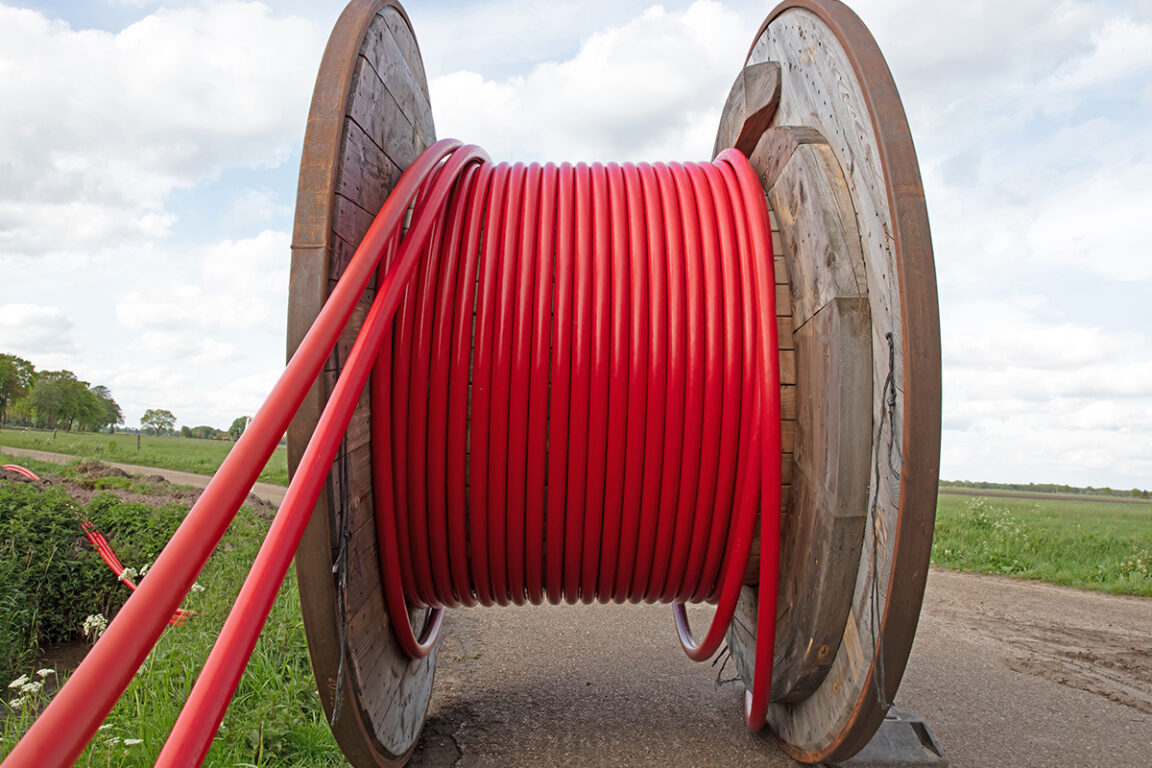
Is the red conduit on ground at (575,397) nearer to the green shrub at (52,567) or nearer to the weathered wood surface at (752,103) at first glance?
the weathered wood surface at (752,103)

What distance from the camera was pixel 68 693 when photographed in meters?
1.02

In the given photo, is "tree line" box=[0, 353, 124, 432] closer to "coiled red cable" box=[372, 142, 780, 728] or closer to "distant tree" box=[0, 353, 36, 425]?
"distant tree" box=[0, 353, 36, 425]

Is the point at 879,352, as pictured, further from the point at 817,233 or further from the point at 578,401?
the point at 578,401

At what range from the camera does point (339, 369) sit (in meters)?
2.17

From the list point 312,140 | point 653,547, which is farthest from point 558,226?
point 653,547

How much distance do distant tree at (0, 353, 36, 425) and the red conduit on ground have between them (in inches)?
2128

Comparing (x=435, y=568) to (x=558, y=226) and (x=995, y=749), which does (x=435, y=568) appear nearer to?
(x=558, y=226)

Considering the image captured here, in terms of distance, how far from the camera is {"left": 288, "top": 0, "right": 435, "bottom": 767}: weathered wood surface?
2092 millimetres

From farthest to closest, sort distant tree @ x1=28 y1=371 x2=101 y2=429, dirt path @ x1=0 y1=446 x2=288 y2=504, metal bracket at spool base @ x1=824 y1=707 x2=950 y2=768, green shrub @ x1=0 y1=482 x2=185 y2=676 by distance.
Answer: distant tree @ x1=28 y1=371 x2=101 y2=429 → dirt path @ x1=0 y1=446 x2=288 y2=504 → green shrub @ x1=0 y1=482 x2=185 y2=676 → metal bracket at spool base @ x1=824 y1=707 x2=950 y2=768

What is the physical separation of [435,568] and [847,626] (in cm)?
141

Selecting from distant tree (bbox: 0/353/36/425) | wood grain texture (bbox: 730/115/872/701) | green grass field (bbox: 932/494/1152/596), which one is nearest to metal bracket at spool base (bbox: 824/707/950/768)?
wood grain texture (bbox: 730/115/872/701)

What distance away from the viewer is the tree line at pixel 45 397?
46.8 m

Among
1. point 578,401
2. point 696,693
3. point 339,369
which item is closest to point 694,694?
point 696,693

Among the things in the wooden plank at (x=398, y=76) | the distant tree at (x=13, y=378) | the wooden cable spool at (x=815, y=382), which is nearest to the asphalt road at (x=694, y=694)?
the wooden cable spool at (x=815, y=382)
